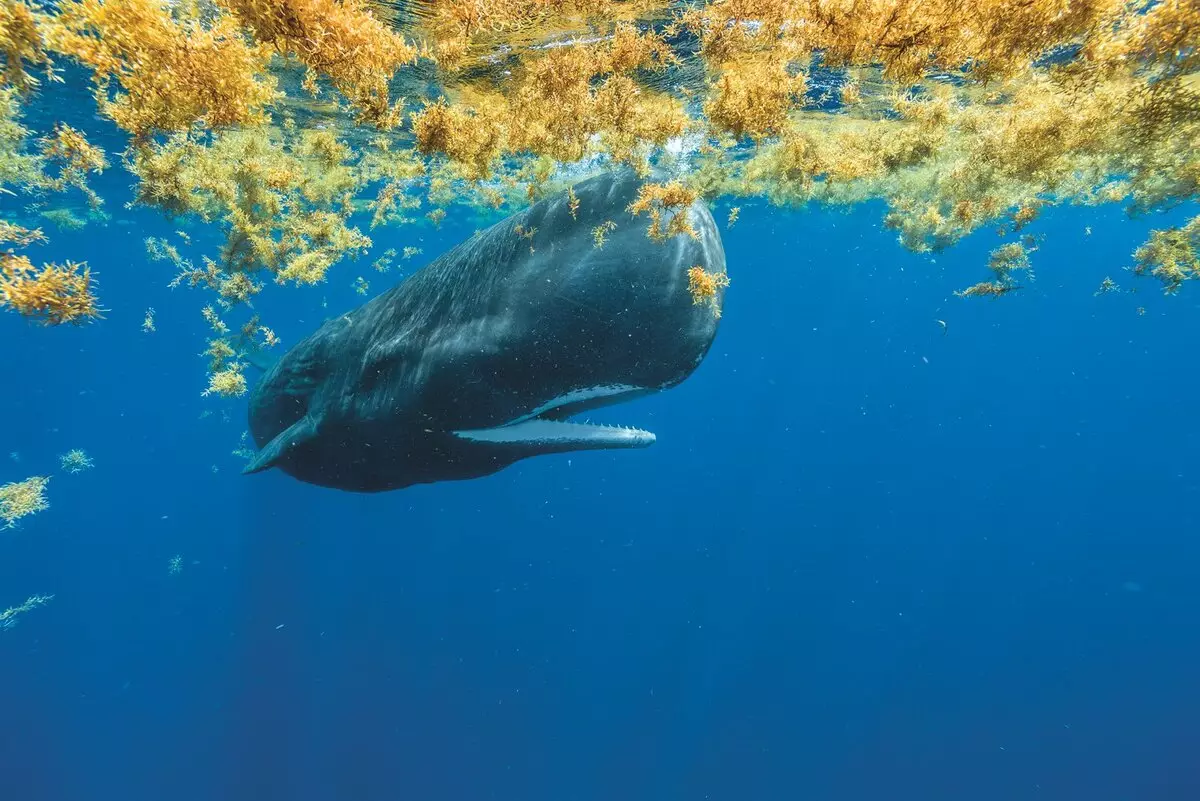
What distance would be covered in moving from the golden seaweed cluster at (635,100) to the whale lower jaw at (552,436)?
6.00 feet

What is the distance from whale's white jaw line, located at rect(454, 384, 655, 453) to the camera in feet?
16.2

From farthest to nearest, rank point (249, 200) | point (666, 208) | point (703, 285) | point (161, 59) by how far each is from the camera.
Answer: point (249, 200)
point (666, 208)
point (703, 285)
point (161, 59)

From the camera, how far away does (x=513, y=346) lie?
4176 millimetres

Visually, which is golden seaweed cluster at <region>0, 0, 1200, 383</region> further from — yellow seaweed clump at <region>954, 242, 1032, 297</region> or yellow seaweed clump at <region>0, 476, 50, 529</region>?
yellow seaweed clump at <region>0, 476, 50, 529</region>

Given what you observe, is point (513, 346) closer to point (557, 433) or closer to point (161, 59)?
point (557, 433)

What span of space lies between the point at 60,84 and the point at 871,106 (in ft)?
46.2

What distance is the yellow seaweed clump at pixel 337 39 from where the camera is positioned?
11.0 feet

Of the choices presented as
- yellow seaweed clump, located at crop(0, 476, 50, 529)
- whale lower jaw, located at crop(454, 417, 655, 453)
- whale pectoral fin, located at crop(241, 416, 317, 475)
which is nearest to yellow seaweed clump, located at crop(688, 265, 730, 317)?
whale lower jaw, located at crop(454, 417, 655, 453)

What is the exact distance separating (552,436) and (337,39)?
3.24 metres

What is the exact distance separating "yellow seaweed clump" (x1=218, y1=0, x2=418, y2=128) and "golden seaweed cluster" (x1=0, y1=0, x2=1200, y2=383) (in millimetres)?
16

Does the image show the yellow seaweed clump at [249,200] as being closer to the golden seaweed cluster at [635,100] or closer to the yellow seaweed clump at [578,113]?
the golden seaweed cluster at [635,100]

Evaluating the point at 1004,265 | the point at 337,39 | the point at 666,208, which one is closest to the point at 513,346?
the point at 666,208

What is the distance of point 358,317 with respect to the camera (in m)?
6.41

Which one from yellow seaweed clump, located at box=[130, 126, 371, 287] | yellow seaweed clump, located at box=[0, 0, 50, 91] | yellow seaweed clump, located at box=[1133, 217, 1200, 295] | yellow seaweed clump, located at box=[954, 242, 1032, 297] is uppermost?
yellow seaweed clump, located at box=[130, 126, 371, 287]
